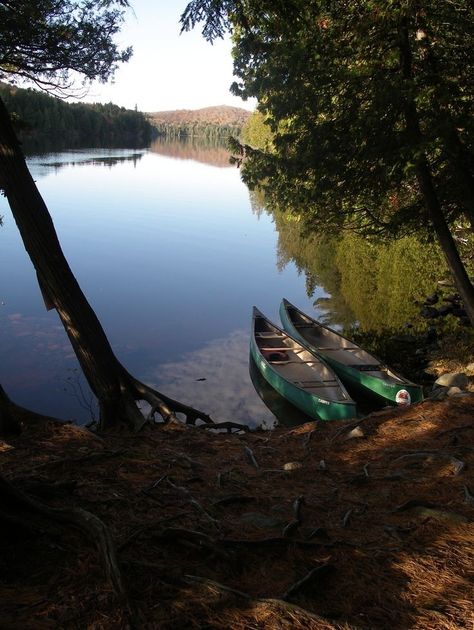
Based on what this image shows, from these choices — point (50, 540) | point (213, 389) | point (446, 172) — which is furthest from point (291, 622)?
point (213, 389)

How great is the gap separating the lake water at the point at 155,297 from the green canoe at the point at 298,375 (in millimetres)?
658

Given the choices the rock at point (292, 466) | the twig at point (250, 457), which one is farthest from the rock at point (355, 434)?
the twig at point (250, 457)

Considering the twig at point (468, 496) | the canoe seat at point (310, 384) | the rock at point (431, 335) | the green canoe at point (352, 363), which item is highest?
the twig at point (468, 496)

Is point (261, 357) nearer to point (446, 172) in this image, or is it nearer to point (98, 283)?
point (446, 172)

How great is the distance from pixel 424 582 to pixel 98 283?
18479mm

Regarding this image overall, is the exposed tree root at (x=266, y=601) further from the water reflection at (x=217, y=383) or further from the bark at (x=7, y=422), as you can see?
the water reflection at (x=217, y=383)

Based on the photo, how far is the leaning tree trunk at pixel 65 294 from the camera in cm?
524

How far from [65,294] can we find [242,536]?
357 cm

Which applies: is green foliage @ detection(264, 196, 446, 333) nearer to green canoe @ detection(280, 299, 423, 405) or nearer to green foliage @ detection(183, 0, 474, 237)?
green canoe @ detection(280, 299, 423, 405)

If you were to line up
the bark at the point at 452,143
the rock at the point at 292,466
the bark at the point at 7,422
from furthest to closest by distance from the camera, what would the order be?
the bark at the point at 452,143, the rock at the point at 292,466, the bark at the point at 7,422

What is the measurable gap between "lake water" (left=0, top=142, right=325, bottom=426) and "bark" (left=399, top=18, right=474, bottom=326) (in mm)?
4765

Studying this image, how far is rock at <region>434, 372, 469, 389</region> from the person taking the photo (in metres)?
10.5

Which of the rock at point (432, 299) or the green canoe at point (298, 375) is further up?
the rock at point (432, 299)

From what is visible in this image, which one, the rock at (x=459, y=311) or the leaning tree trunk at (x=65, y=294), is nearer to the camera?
the leaning tree trunk at (x=65, y=294)
